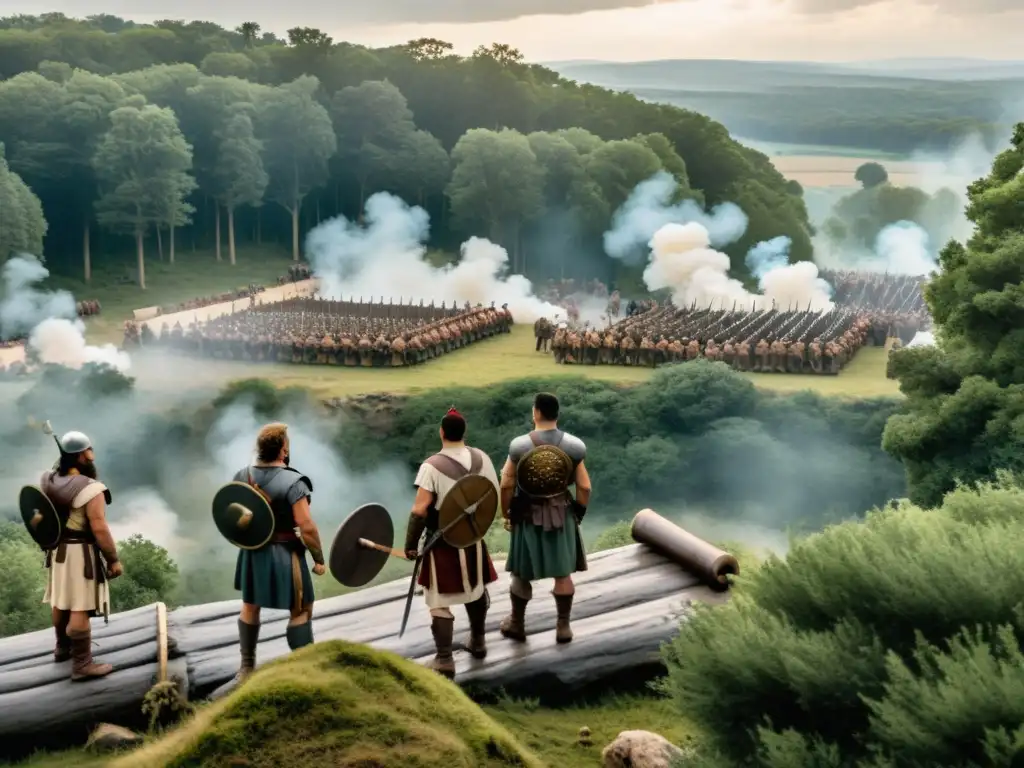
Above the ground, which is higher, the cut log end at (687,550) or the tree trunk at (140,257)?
the cut log end at (687,550)

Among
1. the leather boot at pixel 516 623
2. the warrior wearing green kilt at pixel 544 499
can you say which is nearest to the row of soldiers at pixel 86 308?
the leather boot at pixel 516 623

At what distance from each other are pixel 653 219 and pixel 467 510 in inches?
1787

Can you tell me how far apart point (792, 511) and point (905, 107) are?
141ft

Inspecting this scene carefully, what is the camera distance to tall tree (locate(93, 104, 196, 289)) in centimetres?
4441

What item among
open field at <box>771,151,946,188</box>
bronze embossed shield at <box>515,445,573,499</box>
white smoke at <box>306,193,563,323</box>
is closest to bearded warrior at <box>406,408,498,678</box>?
bronze embossed shield at <box>515,445,573,499</box>

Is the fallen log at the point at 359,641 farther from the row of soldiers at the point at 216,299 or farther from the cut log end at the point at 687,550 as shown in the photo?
the row of soldiers at the point at 216,299

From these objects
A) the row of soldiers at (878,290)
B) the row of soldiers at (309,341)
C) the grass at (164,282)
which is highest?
the row of soldiers at (309,341)

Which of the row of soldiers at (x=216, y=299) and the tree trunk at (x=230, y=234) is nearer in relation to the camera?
the row of soldiers at (x=216, y=299)

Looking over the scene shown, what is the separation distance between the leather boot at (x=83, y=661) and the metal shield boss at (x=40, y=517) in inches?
26.3

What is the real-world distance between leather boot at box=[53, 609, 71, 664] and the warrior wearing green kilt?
312 cm

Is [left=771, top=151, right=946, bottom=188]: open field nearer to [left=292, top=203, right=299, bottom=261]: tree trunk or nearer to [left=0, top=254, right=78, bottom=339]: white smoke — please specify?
[left=292, top=203, right=299, bottom=261]: tree trunk

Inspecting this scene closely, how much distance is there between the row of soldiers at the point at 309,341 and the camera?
1431 inches

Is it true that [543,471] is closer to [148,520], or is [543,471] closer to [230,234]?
[148,520]

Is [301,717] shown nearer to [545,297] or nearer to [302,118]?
[545,297]
